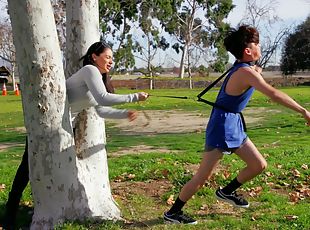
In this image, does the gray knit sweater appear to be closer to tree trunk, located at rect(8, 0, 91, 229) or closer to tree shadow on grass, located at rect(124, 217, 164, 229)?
tree trunk, located at rect(8, 0, 91, 229)

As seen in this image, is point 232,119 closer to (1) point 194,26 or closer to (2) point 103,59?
(2) point 103,59

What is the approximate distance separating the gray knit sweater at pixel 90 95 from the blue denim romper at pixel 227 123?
72cm

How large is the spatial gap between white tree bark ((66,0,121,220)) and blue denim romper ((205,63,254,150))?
1.11 meters

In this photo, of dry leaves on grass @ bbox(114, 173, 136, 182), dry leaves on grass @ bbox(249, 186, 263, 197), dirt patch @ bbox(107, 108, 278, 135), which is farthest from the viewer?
dirt patch @ bbox(107, 108, 278, 135)

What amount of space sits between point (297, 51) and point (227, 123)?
5722 cm

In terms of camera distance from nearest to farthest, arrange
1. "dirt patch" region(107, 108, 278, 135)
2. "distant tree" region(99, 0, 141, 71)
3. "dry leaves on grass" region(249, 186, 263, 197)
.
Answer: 1. "dry leaves on grass" region(249, 186, 263, 197)
2. "dirt patch" region(107, 108, 278, 135)
3. "distant tree" region(99, 0, 141, 71)

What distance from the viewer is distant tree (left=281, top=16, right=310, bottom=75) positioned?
58125mm

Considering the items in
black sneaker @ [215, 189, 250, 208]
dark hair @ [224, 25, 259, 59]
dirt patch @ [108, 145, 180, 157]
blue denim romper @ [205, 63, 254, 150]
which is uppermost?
dark hair @ [224, 25, 259, 59]

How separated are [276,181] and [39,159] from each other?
3158 mm

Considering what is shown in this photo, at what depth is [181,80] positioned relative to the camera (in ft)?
191

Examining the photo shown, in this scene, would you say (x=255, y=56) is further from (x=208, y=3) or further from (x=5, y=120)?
(x=208, y=3)

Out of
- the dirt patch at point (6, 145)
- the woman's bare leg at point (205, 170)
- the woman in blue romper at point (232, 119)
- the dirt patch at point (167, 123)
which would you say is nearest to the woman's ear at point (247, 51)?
the woman in blue romper at point (232, 119)

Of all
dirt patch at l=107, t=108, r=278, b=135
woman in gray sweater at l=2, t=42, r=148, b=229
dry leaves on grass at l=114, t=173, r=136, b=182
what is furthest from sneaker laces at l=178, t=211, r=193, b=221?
dirt patch at l=107, t=108, r=278, b=135

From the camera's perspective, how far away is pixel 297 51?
58.8 metres
